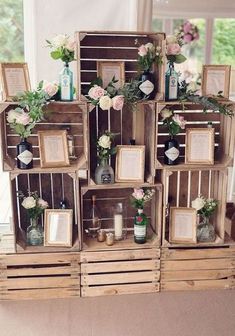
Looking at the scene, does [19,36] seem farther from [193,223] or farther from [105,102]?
[193,223]

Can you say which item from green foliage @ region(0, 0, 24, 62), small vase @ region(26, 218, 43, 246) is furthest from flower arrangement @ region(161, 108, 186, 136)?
green foliage @ region(0, 0, 24, 62)

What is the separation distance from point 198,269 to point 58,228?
2.83ft

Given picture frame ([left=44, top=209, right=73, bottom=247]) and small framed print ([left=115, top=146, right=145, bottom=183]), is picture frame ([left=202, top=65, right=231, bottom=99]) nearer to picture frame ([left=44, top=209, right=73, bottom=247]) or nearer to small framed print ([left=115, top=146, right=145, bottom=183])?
small framed print ([left=115, top=146, right=145, bottom=183])

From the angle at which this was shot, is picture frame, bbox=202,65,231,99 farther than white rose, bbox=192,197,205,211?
No

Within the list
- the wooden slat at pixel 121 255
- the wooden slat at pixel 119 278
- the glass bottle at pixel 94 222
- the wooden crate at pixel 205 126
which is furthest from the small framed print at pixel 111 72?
the wooden slat at pixel 119 278

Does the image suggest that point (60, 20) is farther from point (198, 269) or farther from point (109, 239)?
point (198, 269)

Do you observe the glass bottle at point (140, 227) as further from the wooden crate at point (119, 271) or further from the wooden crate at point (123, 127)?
the wooden crate at point (123, 127)

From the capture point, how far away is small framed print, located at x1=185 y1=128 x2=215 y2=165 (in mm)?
2615

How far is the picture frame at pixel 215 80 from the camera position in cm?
258

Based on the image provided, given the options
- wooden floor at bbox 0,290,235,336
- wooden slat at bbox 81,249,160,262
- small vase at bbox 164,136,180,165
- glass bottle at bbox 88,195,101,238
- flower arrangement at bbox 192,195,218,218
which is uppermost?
small vase at bbox 164,136,180,165

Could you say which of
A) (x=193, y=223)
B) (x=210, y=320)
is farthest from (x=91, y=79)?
(x=210, y=320)

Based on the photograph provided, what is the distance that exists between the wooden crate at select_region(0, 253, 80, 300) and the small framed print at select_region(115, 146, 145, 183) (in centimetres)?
52

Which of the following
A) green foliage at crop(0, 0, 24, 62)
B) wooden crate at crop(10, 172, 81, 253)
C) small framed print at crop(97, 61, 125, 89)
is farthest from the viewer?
green foliage at crop(0, 0, 24, 62)

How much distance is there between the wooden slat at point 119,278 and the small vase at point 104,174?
55 centimetres
